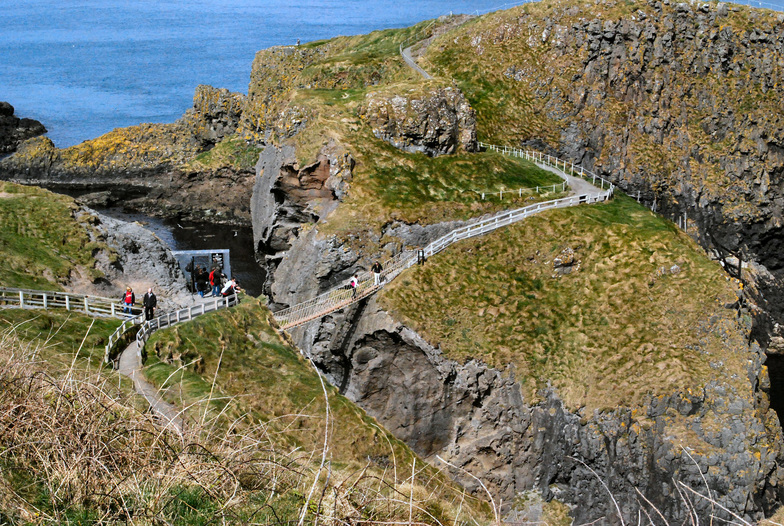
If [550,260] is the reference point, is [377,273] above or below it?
below

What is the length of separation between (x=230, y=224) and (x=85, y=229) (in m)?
48.7

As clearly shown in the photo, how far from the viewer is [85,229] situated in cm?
4816

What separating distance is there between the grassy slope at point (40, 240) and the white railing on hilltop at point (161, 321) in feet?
27.8

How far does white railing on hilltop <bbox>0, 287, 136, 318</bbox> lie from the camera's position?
3422cm

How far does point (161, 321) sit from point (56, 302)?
4716 mm

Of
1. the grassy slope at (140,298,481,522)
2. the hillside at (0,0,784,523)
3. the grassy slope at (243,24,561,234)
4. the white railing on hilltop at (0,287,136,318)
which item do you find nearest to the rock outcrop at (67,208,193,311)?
the white railing on hilltop at (0,287,136,318)

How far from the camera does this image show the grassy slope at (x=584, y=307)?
45438 mm

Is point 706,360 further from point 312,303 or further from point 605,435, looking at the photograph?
point 312,303

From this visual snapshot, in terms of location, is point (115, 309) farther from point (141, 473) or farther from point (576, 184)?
point (576, 184)

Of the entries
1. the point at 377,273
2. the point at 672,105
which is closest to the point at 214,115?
the point at 672,105

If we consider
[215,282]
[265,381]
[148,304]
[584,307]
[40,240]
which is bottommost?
[584,307]

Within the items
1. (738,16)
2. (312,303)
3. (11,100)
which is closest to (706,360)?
(312,303)

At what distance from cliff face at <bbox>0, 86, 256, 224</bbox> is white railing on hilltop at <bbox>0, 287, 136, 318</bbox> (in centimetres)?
6945

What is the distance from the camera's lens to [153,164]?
4601 inches
